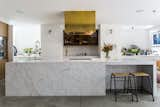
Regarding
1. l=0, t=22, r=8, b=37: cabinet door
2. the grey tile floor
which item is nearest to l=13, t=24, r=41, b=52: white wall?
l=0, t=22, r=8, b=37: cabinet door

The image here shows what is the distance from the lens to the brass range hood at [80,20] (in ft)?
18.7

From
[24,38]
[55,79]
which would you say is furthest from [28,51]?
[55,79]

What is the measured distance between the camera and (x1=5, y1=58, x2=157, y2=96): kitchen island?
15.9 ft

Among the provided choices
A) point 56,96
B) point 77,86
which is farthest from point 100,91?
point 56,96

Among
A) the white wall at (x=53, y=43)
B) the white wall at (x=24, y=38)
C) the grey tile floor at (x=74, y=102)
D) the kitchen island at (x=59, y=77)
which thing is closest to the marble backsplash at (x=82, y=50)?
the white wall at (x=53, y=43)

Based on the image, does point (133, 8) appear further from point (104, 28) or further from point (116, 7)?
point (104, 28)

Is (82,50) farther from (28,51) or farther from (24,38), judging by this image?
(24,38)

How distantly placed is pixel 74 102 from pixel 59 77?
0.88 metres

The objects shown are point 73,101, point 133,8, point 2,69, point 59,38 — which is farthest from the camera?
point 59,38

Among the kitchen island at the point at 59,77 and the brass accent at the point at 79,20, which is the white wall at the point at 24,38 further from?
the kitchen island at the point at 59,77

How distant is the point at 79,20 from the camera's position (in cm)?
577

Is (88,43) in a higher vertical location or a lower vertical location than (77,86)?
higher

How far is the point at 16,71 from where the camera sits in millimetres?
4863

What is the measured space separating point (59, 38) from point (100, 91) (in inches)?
154
